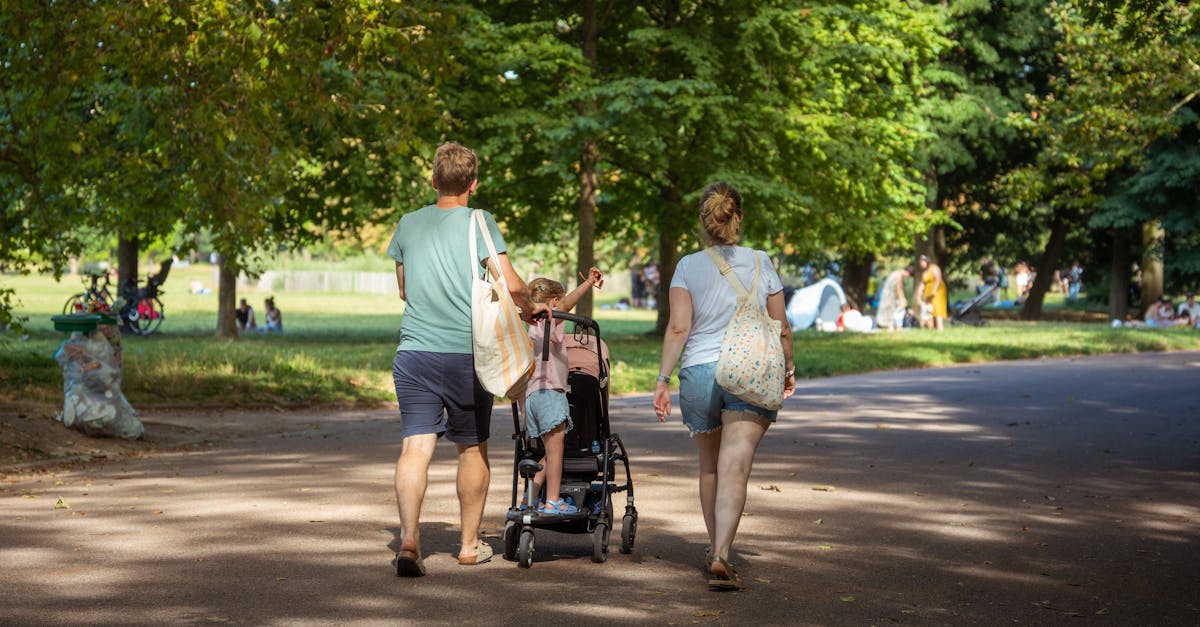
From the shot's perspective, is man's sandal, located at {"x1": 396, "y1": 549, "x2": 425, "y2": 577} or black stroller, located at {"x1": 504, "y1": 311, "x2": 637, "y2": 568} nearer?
man's sandal, located at {"x1": 396, "y1": 549, "x2": 425, "y2": 577}

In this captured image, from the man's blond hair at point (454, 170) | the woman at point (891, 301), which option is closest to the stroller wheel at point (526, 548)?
the man's blond hair at point (454, 170)

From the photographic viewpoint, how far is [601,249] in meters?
76.9

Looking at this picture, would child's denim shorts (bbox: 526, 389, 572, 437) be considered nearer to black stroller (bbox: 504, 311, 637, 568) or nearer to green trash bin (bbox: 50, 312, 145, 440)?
black stroller (bbox: 504, 311, 637, 568)

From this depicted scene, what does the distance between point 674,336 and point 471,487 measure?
1209 mm

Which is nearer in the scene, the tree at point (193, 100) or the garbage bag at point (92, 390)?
the garbage bag at point (92, 390)

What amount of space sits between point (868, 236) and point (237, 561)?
Result: 2581 cm

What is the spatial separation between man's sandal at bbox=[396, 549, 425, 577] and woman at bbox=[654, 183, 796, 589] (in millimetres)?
1242

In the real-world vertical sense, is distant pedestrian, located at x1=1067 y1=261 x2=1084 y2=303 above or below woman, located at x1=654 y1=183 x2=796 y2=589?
above

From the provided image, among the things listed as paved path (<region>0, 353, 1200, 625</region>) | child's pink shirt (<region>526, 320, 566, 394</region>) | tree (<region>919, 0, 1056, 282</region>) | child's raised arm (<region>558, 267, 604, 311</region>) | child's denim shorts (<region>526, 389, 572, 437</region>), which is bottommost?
paved path (<region>0, 353, 1200, 625</region>)

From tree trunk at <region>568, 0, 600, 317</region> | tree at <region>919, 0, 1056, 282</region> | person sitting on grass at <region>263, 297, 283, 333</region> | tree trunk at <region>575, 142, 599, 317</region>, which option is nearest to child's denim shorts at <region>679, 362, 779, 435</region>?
tree trunk at <region>568, 0, 600, 317</region>

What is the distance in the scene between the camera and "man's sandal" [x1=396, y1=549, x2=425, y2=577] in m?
6.96

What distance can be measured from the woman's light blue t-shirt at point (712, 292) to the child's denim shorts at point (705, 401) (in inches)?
1.9

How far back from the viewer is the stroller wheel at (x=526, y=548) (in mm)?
7379

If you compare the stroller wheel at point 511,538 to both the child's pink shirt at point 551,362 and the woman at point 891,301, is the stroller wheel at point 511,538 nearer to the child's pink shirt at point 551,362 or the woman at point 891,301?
the child's pink shirt at point 551,362
